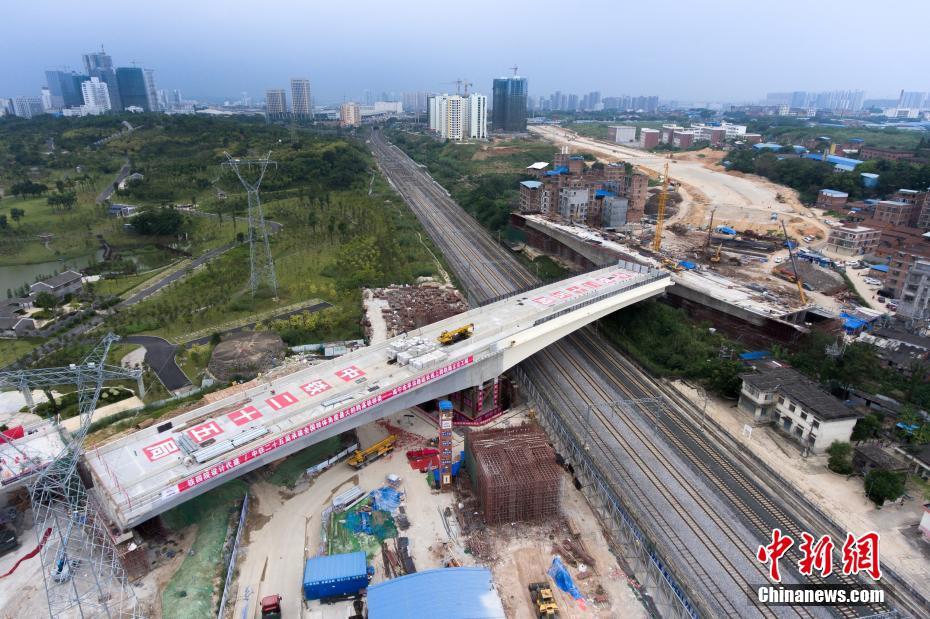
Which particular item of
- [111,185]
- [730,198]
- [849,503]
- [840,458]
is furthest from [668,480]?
[111,185]

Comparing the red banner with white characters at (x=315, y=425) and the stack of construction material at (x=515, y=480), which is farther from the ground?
the red banner with white characters at (x=315, y=425)

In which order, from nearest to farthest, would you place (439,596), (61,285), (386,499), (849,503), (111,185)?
1. (439,596)
2. (386,499)
3. (849,503)
4. (61,285)
5. (111,185)

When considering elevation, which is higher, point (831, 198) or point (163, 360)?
point (831, 198)

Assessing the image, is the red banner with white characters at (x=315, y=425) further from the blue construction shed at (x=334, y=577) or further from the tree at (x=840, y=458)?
Answer: the tree at (x=840, y=458)

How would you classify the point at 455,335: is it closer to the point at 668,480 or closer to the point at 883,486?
the point at 668,480

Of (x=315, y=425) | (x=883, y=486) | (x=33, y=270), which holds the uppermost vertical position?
(x=315, y=425)

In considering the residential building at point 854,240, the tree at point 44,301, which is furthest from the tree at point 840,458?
the tree at point 44,301

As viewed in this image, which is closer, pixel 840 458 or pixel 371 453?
pixel 840 458
